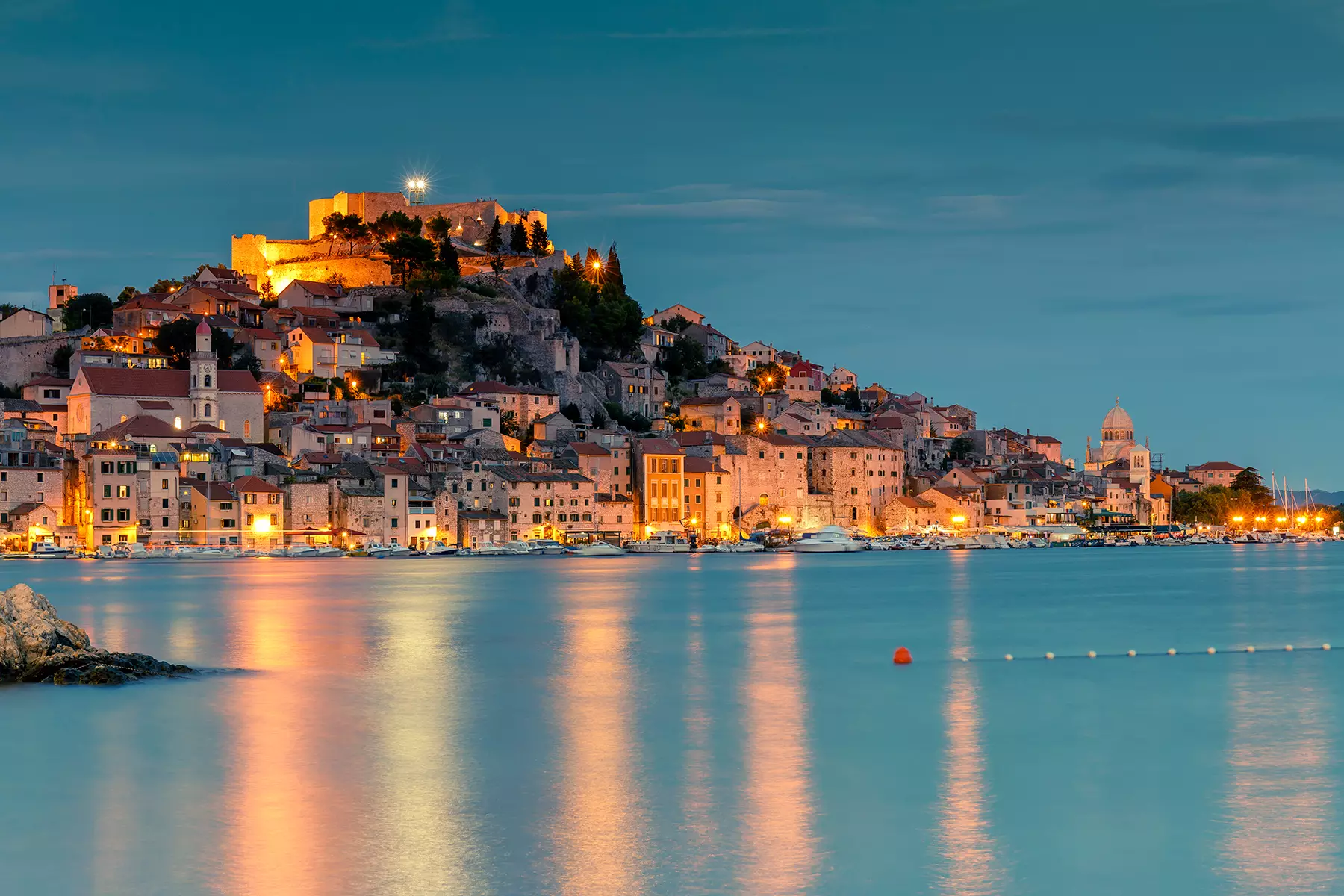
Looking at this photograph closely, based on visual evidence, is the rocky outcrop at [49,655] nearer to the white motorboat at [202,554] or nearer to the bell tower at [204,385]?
the white motorboat at [202,554]

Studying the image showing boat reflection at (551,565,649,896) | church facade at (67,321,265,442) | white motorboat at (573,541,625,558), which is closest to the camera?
boat reflection at (551,565,649,896)

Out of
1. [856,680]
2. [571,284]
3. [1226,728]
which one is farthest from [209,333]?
[1226,728]

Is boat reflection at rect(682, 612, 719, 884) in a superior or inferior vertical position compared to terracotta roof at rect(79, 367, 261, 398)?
inferior

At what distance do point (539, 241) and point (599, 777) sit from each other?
79.2m

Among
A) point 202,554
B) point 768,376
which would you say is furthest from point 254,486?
point 768,376

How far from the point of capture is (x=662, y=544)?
248 ft

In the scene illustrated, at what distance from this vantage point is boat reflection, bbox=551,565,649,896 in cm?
1054

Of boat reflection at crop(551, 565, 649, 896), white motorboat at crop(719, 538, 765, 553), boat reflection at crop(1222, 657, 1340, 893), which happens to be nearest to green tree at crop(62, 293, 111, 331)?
white motorboat at crop(719, 538, 765, 553)

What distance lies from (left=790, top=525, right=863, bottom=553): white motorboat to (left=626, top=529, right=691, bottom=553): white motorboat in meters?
6.00

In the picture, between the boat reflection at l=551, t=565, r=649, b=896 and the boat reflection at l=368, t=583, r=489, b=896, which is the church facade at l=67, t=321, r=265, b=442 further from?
the boat reflection at l=368, t=583, r=489, b=896

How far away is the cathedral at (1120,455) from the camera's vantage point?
111500mm

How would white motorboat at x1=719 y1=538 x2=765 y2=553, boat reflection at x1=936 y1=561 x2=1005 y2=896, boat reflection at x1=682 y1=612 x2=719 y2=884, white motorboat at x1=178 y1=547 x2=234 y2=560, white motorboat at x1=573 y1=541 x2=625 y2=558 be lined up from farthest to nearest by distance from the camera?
white motorboat at x1=719 y1=538 x2=765 y2=553
white motorboat at x1=573 y1=541 x2=625 y2=558
white motorboat at x1=178 y1=547 x2=234 y2=560
boat reflection at x1=682 y1=612 x2=719 y2=884
boat reflection at x1=936 y1=561 x2=1005 y2=896

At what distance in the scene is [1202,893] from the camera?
10016 mm

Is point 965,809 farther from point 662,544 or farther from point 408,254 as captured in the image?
point 408,254
